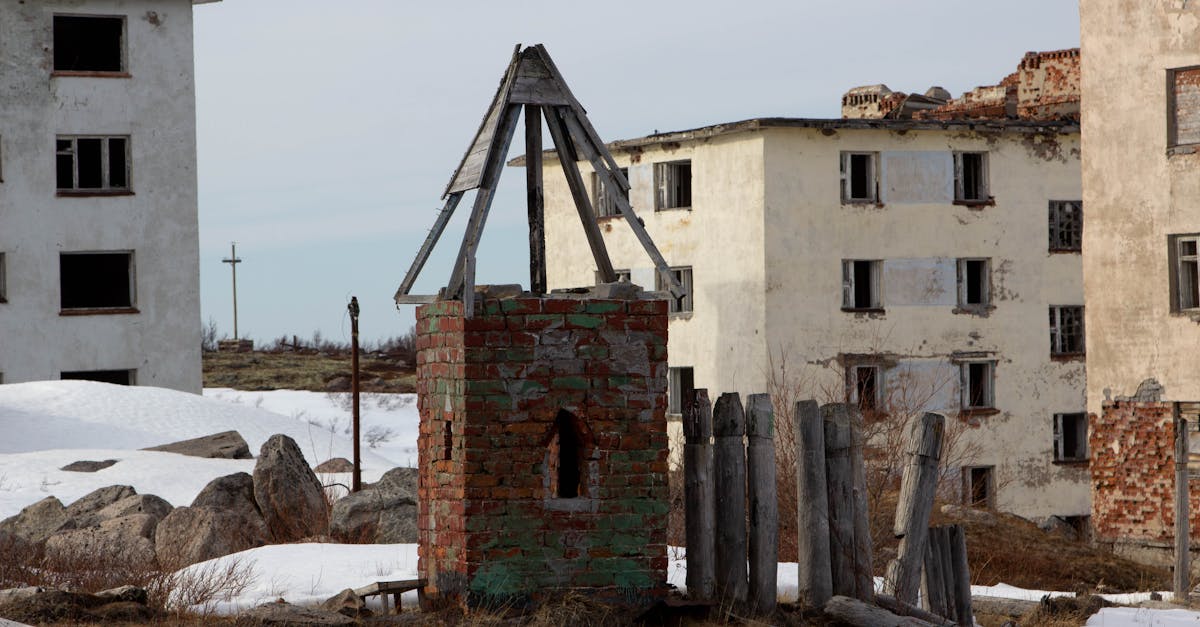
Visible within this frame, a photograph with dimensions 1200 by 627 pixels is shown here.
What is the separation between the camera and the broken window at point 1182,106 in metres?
25.3

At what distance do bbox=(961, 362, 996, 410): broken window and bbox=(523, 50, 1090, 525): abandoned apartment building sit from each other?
5 centimetres

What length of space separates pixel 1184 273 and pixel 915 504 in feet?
53.6

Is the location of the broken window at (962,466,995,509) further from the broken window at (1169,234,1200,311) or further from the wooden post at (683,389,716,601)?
the wooden post at (683,389,716,601)

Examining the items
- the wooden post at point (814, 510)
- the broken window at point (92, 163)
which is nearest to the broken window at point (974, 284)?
the broken window at point (92, 163)

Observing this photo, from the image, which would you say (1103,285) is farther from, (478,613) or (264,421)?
(478,613)

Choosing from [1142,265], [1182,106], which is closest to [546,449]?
[1142,265]

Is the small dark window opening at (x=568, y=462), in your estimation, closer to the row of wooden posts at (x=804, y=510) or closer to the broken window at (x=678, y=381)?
the row of wooden posts at (x=804, y=510)

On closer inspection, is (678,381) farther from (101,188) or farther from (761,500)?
(761,500)

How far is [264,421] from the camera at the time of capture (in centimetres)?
2664

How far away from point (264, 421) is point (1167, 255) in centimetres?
1520

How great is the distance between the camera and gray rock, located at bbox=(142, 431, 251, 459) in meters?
22.2

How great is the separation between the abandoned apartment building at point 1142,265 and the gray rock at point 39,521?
16316 mm

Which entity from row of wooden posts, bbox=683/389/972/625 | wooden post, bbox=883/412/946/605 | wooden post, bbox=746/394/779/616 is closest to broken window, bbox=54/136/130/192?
row of wooden posts, bbox=683/389/972/625

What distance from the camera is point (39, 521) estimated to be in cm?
1739
